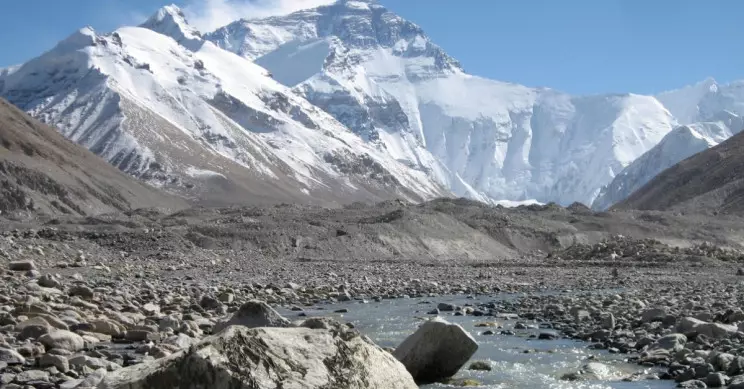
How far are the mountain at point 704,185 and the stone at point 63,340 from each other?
122 m

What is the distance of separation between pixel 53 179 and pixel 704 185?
119823 millimetres

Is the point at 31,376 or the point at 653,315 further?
the point at 653,315

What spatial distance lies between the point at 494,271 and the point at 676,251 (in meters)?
19.0

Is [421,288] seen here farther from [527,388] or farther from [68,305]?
[527,388]

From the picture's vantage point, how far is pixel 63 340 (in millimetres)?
13797

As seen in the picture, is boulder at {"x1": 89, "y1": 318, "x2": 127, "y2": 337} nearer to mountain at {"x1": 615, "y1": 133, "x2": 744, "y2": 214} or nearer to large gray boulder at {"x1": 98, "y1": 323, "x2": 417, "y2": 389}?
large gray boulder at {"x1": 98, "y1": 323, "x2": 417, "y2": 389}

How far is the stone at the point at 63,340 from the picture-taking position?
13570 mm

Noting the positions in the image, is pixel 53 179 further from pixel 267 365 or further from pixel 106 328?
pixel 267 365

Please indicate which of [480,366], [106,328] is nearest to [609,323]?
[480,366]

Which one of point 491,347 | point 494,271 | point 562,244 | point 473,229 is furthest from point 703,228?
point 491,347

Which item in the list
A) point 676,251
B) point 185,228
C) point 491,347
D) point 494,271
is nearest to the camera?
point 491,347

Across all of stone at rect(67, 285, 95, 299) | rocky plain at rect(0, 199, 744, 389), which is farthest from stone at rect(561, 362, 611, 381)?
stone at rect(67, 285, 95, 299)

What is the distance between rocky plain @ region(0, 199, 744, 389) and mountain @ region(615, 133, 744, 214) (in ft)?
224

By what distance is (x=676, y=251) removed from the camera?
205 feet
